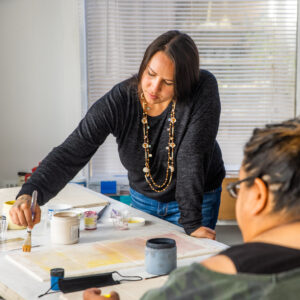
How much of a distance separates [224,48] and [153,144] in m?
1.90

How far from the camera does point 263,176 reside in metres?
0.80

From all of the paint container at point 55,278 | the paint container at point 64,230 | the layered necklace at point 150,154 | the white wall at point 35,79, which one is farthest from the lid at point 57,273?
the white wall at point 35,79

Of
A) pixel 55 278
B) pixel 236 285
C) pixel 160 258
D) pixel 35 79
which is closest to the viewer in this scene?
pixel 236 285

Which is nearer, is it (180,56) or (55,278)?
(55,278)

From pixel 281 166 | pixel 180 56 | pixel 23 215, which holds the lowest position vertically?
pixel 23 215

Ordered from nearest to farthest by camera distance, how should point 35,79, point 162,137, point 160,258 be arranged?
point 160,258 < point 162,137 < point 35,79

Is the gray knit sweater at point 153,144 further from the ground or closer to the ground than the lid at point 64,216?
further from the ground

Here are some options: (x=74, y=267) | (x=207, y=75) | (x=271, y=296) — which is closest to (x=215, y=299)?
(x=271, y=296)

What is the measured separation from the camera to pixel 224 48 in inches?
142

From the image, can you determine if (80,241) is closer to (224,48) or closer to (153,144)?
(153,144)

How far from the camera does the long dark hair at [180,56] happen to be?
5.82 ft

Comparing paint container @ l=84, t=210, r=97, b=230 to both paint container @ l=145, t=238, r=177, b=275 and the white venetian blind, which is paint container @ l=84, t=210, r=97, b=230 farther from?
the white venetian blind

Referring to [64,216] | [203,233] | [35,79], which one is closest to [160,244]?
[203,233]

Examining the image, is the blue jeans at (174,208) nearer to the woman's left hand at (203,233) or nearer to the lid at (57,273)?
the woman's left hand at (203,233)
